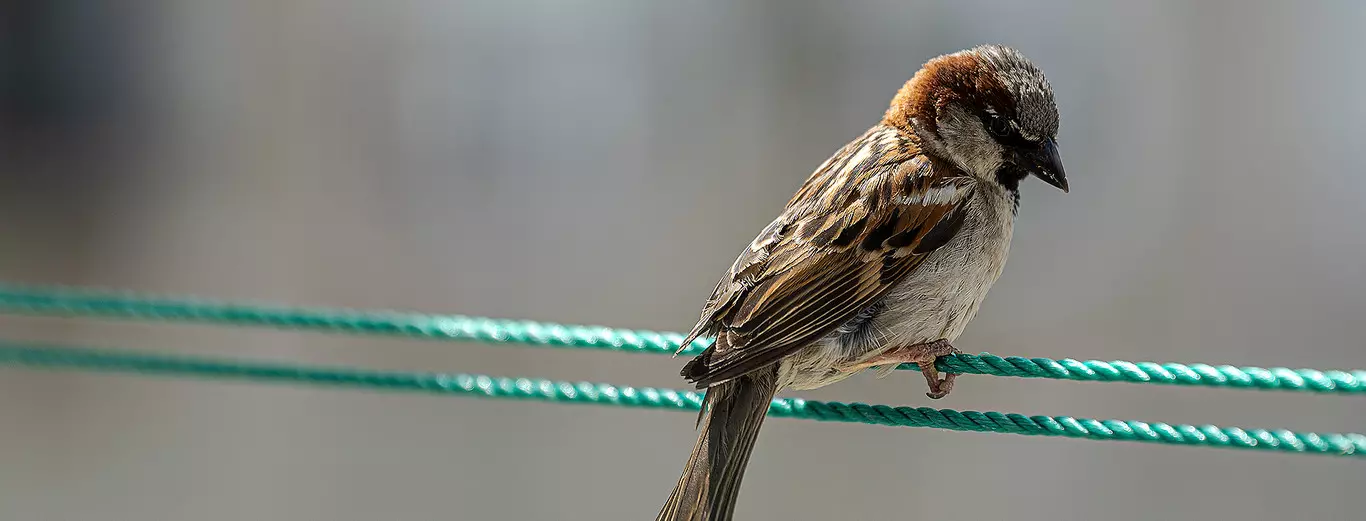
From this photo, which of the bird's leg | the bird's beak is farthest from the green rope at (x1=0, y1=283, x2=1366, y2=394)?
the bird's beak

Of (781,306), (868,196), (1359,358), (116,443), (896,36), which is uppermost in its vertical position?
(896,36)

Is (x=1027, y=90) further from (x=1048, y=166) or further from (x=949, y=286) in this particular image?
(x=949, y=286)

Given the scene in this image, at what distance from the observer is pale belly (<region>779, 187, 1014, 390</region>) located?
6.59ft

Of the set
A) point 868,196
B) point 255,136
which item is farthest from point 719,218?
point 868,196

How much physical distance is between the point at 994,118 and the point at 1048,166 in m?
0.13

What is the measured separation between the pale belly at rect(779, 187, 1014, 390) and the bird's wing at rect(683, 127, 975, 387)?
0.09 ft

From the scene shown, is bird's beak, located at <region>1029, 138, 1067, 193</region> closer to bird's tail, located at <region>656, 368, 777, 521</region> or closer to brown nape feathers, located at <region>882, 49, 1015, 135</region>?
brown nape feathers, located at <region>882, 49, 1015, 135</region>

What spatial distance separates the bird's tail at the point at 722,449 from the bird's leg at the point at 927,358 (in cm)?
20

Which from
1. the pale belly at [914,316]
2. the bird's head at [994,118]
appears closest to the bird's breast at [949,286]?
the pale belly at [914,316]

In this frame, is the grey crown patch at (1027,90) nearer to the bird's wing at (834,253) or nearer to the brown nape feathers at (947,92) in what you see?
the brown nape feathers at (947,92)

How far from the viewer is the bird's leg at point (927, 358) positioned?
78.4 inches

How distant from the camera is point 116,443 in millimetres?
5207

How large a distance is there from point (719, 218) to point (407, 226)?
1654 mm

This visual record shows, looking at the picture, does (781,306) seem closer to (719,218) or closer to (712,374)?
(712,374)
